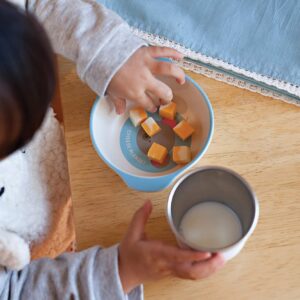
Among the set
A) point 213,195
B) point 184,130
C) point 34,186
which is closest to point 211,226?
point 213,195

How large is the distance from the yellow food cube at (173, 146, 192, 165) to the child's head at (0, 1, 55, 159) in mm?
237

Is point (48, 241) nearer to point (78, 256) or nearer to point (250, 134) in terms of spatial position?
point (78, 256)

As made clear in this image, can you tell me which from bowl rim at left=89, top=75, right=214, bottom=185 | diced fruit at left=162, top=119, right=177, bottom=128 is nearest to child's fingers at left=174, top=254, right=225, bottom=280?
bowl rim at left=89, top=75, right=214, bottom=185

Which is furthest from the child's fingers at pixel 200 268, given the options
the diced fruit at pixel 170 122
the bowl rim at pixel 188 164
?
the diced fruit at pixel 170 122

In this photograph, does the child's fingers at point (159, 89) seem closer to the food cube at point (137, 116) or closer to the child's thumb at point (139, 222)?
the food cube at point (137, 116)

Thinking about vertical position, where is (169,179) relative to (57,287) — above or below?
above

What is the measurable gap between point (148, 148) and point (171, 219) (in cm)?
18

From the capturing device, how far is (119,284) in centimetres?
63

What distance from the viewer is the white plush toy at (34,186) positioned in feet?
2.73

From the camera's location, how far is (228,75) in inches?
29.4

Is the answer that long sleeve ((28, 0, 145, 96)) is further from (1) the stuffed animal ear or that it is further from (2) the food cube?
(1) the stuffed animal ear

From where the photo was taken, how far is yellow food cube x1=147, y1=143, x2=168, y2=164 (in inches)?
27.4

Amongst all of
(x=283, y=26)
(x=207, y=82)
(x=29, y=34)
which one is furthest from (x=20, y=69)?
(x=283, y=26)

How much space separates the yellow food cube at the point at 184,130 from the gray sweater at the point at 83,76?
0.12 m
